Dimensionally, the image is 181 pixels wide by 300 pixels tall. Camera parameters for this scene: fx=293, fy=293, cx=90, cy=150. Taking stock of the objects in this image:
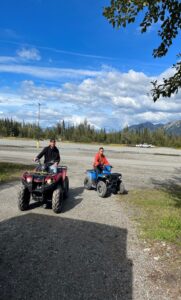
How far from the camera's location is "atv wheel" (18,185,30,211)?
9.14 meters

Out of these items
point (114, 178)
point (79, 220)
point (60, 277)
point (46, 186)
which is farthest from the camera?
point (114, 178)

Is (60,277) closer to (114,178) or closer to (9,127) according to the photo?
(114,178)

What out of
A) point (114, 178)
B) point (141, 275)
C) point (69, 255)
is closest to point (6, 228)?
point (69, 255)

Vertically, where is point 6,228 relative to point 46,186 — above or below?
below

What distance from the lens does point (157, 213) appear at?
959cm

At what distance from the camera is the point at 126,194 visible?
12844 millimetres

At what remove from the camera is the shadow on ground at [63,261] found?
461cm

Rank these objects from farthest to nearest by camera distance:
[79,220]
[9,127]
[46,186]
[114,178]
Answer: [9,127] < [114,178] < [46,186] < [79,220]

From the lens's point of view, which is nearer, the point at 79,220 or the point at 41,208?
the point at 79,220

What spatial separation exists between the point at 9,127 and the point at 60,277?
4651 inches

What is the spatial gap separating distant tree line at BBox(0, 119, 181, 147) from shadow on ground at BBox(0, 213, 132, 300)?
102 meters

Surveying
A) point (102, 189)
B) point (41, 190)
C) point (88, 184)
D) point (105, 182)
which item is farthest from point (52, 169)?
point (88, 184)

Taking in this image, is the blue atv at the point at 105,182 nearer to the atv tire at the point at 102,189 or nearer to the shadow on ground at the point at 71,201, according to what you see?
the atv tire at the point at 102,189

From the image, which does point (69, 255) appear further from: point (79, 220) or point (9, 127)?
point (9, 127)
